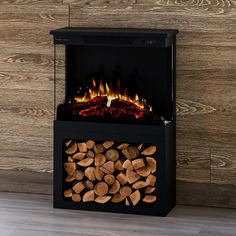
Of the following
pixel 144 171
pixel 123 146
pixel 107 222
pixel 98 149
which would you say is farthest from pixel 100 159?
pixel 107 222

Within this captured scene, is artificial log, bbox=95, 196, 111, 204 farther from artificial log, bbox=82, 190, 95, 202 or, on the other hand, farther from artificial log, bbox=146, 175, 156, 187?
artificial log, bbox=146, 175, 156, 187

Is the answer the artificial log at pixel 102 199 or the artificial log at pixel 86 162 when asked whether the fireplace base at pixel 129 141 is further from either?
the artificial log at pixel 86 162

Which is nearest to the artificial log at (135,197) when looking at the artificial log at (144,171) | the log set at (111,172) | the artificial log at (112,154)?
the log set at (111,172)

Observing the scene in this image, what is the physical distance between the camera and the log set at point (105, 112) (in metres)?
4.76

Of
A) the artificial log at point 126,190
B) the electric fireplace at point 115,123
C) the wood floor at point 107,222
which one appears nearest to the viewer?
the wood floor at point 107,222

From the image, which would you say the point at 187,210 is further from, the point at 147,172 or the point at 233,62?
the point at 233,62

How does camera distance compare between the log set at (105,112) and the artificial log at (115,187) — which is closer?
the log set at (105,112)

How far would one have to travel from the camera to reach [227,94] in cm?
486

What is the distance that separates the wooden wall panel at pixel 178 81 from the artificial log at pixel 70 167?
1.05 ft

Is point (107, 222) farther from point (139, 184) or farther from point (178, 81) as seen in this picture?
point (178, 81)

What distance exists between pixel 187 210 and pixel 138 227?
1.47 feet

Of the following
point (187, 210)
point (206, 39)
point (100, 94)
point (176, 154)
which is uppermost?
point (206, 39)

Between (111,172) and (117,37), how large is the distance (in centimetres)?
79

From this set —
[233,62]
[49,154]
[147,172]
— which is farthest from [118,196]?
[233,62]
